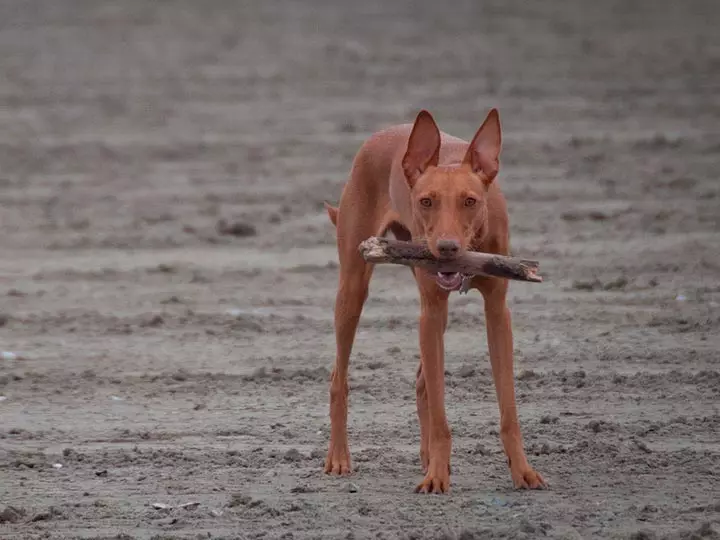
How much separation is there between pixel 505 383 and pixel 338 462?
963 millimetres

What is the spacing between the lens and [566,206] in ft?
44.5

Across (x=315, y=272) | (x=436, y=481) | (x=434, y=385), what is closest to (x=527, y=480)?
(x=436, y=481)

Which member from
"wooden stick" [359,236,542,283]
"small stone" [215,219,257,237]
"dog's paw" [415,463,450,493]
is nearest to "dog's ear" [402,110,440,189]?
"wooden stick" [359,236,542,283]

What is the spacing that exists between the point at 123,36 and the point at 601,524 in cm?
1505

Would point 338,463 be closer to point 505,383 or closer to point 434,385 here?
point 434,385

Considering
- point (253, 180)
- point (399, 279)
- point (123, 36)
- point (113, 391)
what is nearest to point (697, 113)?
point (253, 180)

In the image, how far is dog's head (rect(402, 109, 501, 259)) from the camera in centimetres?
629

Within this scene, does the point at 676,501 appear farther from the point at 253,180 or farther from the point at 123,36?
the point at 123,36

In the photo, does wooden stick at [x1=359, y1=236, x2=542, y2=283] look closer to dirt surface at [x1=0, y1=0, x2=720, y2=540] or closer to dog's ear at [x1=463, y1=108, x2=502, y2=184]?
dog's ear at [x1=463, y1=108, x2=502, y2=184]

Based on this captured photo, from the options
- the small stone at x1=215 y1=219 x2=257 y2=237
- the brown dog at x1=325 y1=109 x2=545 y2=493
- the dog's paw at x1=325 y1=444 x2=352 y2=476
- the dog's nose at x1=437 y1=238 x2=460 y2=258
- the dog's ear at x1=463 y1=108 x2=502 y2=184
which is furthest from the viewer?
the small stone at x1=215 y1=219 x2=257 y2=237

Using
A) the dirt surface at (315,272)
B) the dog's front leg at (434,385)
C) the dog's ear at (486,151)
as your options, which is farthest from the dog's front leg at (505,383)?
the dog's ear at (486,151)

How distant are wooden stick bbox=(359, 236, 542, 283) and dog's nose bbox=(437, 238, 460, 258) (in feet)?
0.23

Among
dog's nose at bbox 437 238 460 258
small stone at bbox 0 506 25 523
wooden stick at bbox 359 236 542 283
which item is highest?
dog's nose at bbox 437 238 460 258

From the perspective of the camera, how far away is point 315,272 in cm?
1177
